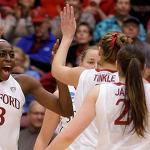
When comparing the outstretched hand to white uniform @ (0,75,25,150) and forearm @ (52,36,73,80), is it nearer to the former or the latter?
forearm @ (52,36,73,80)

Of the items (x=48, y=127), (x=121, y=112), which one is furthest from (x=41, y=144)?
(x=121, y=112)

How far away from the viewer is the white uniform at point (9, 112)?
500 centimetres

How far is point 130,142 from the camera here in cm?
429

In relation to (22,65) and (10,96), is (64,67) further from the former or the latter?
(22,65)

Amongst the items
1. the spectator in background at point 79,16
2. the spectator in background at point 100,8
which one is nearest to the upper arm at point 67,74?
the spectator in background at point 79,16

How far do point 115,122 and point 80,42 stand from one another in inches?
226

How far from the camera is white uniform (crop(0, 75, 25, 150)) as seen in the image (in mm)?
5000

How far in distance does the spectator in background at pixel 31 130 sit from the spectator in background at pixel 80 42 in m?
2.31

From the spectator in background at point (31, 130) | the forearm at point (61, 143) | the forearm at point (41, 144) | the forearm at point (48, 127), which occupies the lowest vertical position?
the spectator in background at point (31, 130)

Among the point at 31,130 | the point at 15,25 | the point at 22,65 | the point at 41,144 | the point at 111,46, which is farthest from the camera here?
the point at 15,25

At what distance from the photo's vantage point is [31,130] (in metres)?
7.35

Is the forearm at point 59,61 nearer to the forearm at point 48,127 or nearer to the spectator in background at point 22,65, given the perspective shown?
the forearm at point 48,127

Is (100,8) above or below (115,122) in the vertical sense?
below

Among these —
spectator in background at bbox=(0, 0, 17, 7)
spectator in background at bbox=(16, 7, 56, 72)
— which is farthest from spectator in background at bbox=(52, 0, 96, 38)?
spectator in background at bbox=(0, 0, 17, 7)
